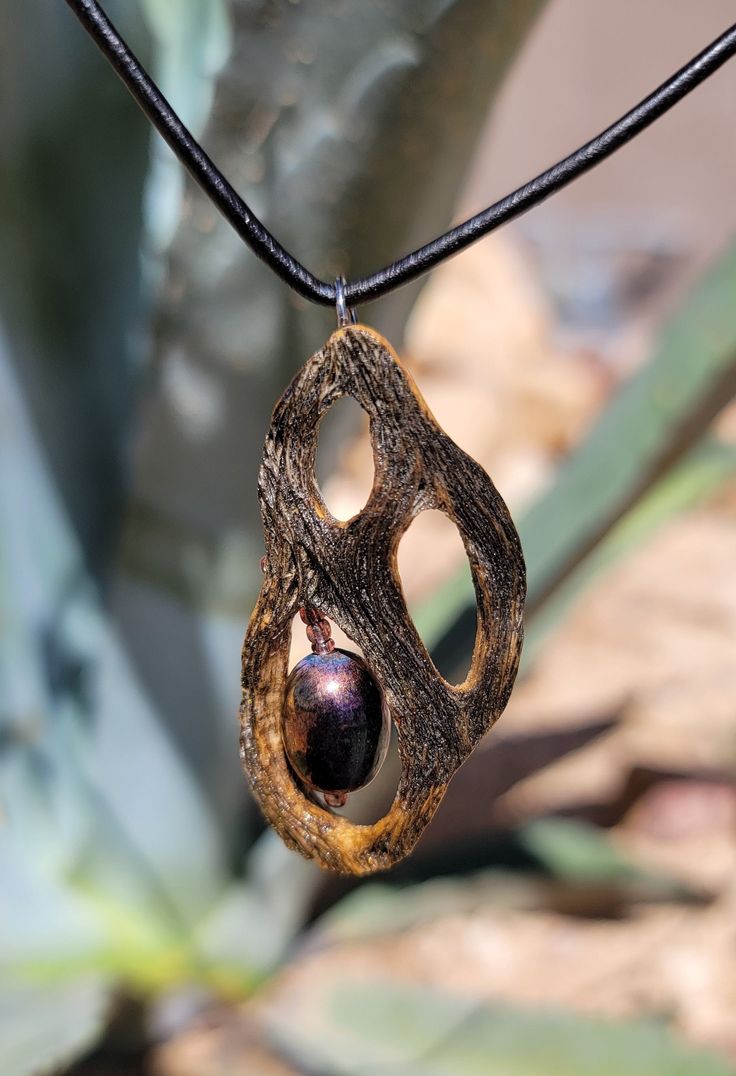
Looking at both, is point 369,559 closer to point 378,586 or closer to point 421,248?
point 378,586

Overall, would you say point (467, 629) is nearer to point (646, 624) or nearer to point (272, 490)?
point (272, 490)

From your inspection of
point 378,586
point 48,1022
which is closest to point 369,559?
point 378,586

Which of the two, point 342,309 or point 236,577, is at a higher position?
point 236,577

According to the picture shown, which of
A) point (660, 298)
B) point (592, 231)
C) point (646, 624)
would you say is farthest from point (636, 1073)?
point (592, 231)

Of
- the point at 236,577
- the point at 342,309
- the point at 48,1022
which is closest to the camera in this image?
the point at 342,309

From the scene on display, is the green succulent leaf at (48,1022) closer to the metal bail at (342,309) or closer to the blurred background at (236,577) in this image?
the blurred background at (236,577)

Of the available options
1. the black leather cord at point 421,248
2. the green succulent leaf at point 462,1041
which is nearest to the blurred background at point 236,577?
→ the green succulent leaf at point 462,1041
